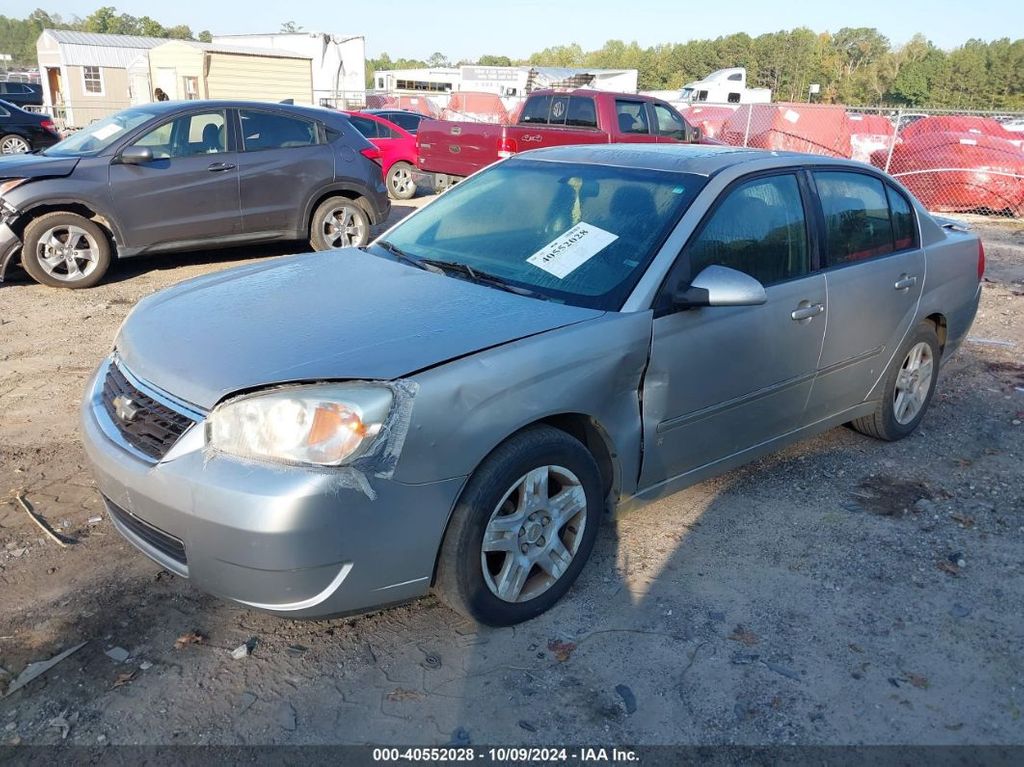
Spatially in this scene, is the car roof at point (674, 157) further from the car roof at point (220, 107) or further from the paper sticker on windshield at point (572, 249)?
the car roof at point (220, 107)

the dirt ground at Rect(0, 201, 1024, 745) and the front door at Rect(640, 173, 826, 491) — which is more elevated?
the front door at Rect(640, 173, 826, 491)

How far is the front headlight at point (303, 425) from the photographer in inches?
97.3

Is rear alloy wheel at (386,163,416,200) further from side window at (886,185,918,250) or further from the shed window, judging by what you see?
the shed window

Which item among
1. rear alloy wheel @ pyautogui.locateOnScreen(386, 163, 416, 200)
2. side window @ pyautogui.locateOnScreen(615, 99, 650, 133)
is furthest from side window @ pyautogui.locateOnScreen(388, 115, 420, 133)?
side window @ pyautogui.locateOnScreen(615, 99, 650, 133)

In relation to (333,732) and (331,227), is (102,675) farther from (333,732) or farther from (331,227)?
(331,227)

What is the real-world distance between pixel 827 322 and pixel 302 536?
9.02 feet

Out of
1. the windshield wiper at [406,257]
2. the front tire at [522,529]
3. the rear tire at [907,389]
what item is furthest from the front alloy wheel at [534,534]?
the rear tire at [907,389]

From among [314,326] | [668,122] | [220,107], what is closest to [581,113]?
[668,122]

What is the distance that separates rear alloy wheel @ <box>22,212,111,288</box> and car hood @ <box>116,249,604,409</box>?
4712mm

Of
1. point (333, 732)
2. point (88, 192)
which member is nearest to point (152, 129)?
point (88, 192)

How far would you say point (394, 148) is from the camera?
14.6 m

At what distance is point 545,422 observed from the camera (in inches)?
117

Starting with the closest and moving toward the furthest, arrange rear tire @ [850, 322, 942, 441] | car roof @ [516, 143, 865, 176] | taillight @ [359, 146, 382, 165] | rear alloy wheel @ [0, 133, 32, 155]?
1. car roof @ [516, 143, 865, 176]
2. rear tire @ [850, 322, 942, 441]
3. taillight @ [359, 146, 382, 165]
4. rear alloy wheel @ [0, 133, 32, 155]

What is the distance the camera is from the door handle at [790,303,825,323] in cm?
378
